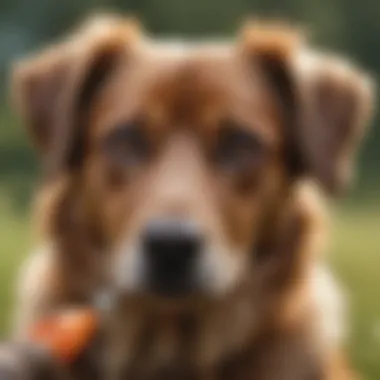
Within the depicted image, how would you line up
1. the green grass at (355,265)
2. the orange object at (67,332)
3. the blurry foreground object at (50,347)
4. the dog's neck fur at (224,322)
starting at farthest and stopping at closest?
1. the green grass at (355,265)
2. the dog's neck fur at (224,322)
3. the orange object at (67,332)
4. the blurry foreground object at (50,347)

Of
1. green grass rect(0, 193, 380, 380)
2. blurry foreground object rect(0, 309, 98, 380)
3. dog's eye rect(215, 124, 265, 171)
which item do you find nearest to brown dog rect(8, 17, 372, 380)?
dog's eye rect(215, 124, 265, 171)

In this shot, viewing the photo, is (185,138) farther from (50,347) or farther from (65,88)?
(50,347)

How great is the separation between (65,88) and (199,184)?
2.05 feet

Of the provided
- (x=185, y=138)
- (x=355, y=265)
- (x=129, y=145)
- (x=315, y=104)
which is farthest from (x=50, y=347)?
(x=355, y=265)

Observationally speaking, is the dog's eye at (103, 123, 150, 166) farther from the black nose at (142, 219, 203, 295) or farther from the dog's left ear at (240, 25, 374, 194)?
the dog's left ear at (240, 25, 374, 194)

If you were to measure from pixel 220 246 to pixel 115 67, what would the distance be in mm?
786

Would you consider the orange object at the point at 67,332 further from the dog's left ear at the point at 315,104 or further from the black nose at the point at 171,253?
the dog's left ear at the point at 315,104

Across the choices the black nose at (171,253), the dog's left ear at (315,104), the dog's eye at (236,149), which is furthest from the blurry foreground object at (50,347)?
the dog's left ear at (315,104)

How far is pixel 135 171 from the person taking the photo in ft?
19.7

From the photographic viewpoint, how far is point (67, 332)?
6000 mm

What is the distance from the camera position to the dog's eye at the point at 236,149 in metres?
6.03

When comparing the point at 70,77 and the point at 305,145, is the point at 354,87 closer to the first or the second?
the point at 305,145

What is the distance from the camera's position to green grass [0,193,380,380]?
352 inches

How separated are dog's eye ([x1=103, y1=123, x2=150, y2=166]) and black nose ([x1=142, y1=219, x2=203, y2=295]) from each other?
342 millimetres
